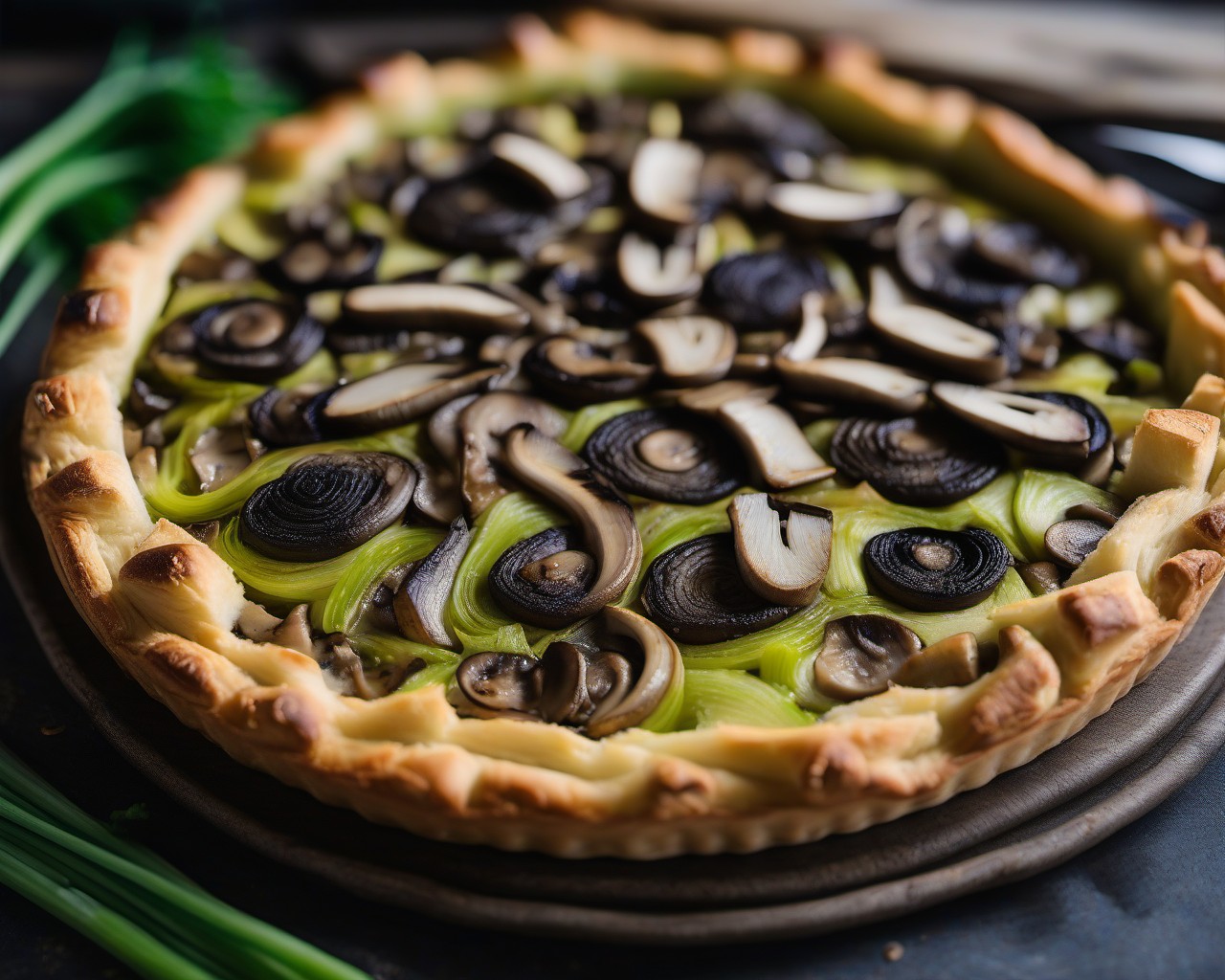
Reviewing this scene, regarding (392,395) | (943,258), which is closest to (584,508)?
(392,395)

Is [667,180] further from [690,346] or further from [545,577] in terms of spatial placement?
[545,577]

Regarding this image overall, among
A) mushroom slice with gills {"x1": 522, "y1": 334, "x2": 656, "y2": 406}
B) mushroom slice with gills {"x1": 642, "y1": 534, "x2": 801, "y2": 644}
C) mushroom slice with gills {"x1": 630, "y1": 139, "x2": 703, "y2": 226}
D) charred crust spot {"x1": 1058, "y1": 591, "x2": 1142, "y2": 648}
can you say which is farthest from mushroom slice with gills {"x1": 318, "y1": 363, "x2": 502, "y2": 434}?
charred crust spot {"x1": 1058, "y1": 591, "x2": 1142, "y2": 648}

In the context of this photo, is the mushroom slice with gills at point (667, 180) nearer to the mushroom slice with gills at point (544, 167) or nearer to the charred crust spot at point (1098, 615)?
the mushroom slice with gills at point (544, 167)

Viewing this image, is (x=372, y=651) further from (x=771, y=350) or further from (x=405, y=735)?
(x=771, y=350)

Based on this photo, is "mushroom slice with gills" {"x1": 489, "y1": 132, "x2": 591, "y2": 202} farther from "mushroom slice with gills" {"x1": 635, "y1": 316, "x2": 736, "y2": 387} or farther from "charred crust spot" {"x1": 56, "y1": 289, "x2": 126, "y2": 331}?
"charred crust spot" {"x1": 56, "y1": 289, "x2": 126, "y2": 331}

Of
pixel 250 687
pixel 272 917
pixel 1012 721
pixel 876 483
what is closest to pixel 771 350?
pixel 876 483
